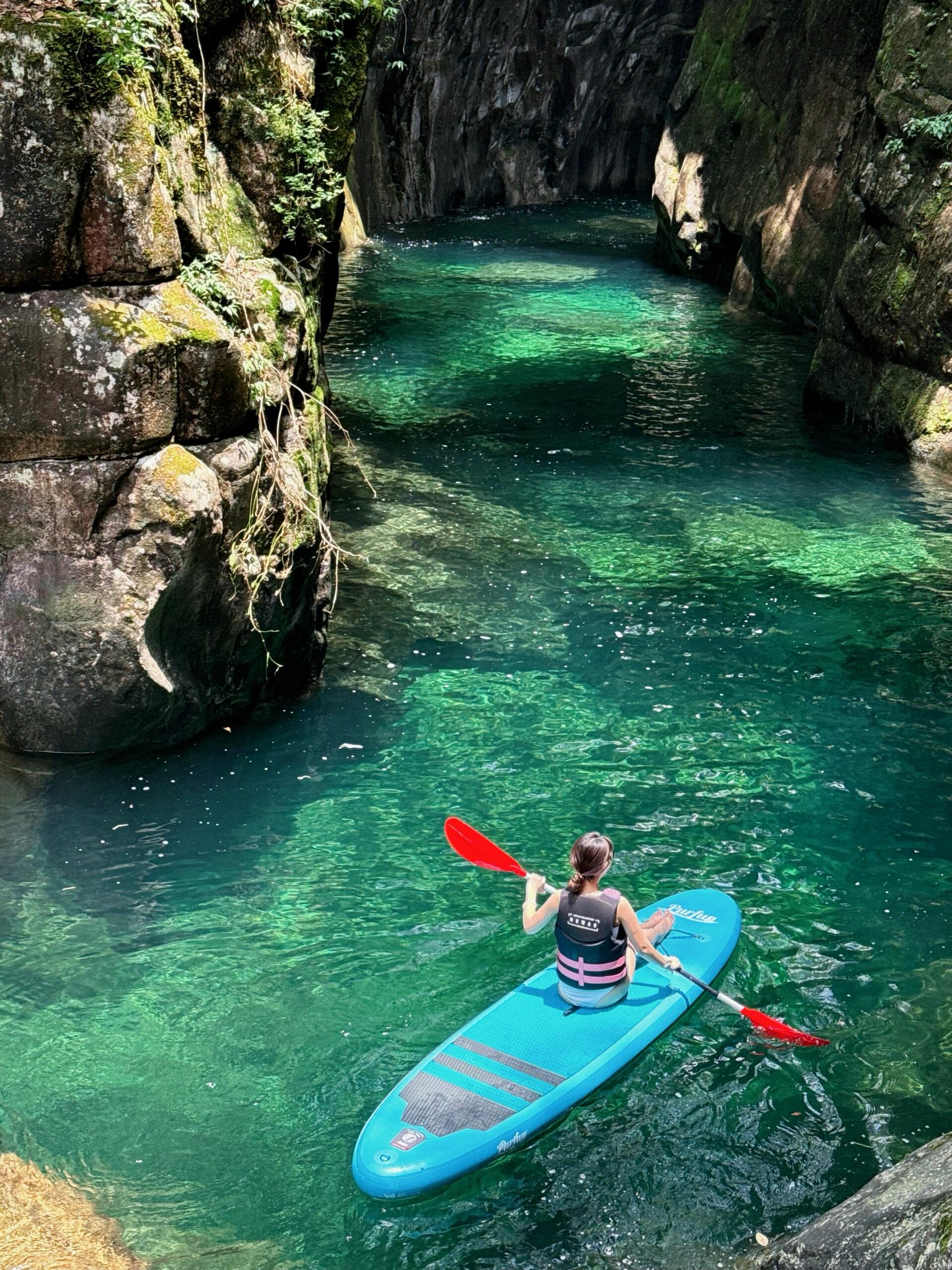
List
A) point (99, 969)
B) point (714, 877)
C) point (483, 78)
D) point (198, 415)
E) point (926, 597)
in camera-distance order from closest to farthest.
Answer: point (99, 969) < point (714, 877) < point (198, 415) < point (926, 597) < point (483, 78)

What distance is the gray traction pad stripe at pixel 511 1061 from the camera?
5.31 metres

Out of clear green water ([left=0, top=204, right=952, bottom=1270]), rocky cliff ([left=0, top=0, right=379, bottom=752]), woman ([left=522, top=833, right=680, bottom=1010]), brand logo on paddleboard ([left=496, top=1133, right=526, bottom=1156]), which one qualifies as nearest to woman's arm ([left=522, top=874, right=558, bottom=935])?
woman ([left=522, top=833, right=680, bottom=1010])

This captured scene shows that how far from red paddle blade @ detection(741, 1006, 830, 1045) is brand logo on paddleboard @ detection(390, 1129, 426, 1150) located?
163cm

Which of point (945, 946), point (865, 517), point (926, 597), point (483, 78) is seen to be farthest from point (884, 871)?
point (483, 78)

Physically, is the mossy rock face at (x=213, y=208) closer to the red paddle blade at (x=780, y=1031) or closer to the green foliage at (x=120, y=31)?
the green foliage at (x=120, y=31)

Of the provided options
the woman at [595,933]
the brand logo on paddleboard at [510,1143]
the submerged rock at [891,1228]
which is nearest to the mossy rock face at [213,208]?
the woman at [595,933]

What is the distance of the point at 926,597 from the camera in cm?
1028

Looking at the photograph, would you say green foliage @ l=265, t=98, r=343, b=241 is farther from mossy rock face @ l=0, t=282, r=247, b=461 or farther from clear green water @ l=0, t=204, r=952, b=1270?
clear green water @ l=0, t=204, r=952, b=1270

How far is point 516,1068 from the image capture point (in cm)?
535

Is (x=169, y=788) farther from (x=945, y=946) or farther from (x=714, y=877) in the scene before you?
(x=945, y=946)

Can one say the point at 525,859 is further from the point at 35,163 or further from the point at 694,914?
the point at 35,163

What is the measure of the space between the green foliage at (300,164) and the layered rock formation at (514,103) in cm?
1850

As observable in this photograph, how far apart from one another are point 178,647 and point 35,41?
3419mm

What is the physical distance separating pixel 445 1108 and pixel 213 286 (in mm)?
4810
